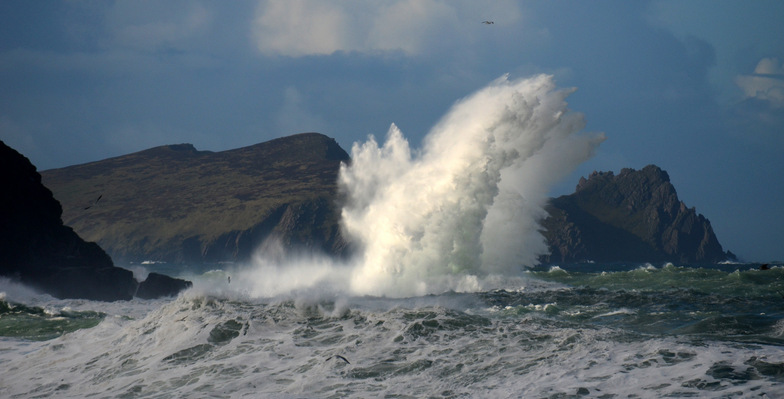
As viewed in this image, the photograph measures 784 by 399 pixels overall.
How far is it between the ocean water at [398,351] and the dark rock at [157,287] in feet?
73.9

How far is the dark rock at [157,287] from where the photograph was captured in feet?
153

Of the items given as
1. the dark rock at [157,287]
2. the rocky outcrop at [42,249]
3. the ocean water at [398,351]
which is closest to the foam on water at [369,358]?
the ocean water at [398,351]

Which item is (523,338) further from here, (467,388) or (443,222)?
(443,222)

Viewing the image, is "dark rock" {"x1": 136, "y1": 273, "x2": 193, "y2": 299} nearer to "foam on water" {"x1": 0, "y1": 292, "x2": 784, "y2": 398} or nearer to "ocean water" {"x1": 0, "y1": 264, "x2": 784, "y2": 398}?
"ocean water" {"x1": 0, "y1": 264, "x2": 784, "y2": 398}

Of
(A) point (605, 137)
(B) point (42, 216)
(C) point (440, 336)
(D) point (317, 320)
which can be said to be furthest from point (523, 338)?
(B) point (42, 216)

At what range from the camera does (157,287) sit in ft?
155

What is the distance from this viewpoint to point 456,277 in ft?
118

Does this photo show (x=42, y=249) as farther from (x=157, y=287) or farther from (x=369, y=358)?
(x=369, y=358)

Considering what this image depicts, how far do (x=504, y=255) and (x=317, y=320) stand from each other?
24831 mm

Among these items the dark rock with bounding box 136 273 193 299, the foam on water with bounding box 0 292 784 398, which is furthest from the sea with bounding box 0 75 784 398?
the dark rock with bounding box 136 273 193 299

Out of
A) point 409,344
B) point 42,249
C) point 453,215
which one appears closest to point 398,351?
point 409,344

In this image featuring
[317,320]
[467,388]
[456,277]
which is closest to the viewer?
[467,388]

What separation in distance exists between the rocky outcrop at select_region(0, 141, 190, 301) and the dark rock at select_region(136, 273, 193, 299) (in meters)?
0.27

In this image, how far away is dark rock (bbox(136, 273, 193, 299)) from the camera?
1839 inches
